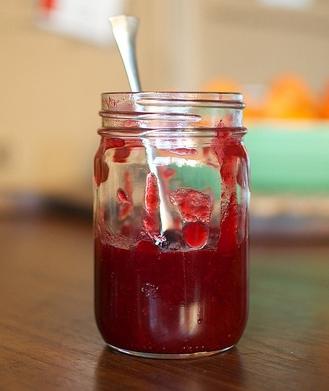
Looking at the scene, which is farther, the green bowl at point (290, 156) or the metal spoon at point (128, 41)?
the green bowl at point (290, 156)

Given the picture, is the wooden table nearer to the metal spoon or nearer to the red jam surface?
the red jam surface

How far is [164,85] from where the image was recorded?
183 centimetres

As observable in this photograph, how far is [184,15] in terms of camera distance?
1.90m

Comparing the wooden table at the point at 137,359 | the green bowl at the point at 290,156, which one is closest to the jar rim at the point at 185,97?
the wooden table at the point at 137,359

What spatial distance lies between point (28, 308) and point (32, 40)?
3.12 ft

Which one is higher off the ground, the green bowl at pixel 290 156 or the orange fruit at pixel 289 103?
the orange fruit at pixel 289 103

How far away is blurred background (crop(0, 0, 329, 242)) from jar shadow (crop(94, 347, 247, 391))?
650 millimetres

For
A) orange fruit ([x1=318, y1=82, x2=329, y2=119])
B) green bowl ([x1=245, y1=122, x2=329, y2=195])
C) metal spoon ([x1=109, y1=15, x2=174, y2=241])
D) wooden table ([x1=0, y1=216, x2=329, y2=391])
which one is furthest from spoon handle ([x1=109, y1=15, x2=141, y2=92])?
orange fruit ([x1=318, y1=82, x2=329, y2=119])

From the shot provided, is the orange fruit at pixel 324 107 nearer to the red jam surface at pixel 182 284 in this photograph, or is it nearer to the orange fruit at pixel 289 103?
the orange fruit at pixel 289 103

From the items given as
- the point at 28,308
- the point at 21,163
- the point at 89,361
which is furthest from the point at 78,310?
the point at 21,163

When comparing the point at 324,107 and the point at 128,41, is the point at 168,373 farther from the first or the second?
the point at 324,107

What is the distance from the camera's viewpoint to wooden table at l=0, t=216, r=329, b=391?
523mm

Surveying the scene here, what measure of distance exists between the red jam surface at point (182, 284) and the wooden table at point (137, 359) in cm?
2

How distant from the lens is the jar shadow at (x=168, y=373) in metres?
0.51
